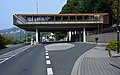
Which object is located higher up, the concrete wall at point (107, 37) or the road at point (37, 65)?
the concrete wall at point (107, 37)

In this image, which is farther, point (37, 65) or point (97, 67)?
point (37, 65)

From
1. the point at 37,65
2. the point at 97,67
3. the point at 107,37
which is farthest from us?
the point at 107,37

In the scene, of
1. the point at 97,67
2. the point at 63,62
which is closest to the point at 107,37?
the point at 63,62

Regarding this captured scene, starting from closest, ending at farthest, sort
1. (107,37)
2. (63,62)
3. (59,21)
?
(63,62) → (107,37) → (59,21)

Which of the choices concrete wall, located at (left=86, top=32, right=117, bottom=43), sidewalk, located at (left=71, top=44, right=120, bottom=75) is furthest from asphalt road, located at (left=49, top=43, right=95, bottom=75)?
concrete wall, located at (left=86, top=32, right=117, bottom=43)

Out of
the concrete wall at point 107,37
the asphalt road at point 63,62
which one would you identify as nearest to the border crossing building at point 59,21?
the concrete wall at point 107,37

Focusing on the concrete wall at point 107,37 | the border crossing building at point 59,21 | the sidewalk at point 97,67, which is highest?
the border crossing building at point 59,21

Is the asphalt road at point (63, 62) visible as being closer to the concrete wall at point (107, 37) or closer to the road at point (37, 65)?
the road at point (37, 65)

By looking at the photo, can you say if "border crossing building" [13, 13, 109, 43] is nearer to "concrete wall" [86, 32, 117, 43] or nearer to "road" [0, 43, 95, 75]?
"concrete wall" [86, 32, 117, 43]

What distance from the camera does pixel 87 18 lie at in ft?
258

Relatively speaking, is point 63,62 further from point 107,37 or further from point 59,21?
point 59,21

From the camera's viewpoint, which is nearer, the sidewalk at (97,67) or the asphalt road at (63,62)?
the sidewalk at (97,67)

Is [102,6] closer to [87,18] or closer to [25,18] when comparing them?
[87,18]

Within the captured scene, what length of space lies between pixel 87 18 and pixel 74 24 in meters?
4.22
